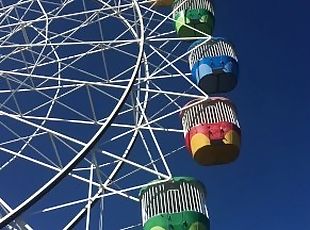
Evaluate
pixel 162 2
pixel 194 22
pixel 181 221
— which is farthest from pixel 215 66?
pixel 181 221

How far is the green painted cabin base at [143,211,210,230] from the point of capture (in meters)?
8.06

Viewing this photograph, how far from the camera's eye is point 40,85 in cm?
956

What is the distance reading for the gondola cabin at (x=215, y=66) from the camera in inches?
432

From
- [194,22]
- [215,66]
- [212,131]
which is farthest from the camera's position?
[194,22]

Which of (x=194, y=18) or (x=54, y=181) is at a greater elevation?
(x=194, y=18)

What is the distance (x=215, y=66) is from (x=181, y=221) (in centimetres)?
363

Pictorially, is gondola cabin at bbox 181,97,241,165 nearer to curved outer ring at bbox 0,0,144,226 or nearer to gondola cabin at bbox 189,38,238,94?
gondola cabin at bbox 189,38,238,94

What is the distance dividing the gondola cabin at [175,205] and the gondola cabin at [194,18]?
13.6ft

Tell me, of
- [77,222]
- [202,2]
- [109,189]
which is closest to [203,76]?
[202,2]

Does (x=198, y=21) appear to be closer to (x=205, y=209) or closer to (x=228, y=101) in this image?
(x=228, y=101)

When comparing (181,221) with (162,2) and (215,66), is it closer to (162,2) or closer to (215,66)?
(215,66)

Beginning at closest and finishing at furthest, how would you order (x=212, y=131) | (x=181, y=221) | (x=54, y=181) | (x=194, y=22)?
(x=54, y=181) < (x=181, y=221) < (x=212, y=131) < (x=194, y=22)

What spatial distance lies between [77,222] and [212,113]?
4.01 meters

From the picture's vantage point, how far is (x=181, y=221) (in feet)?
26.6
